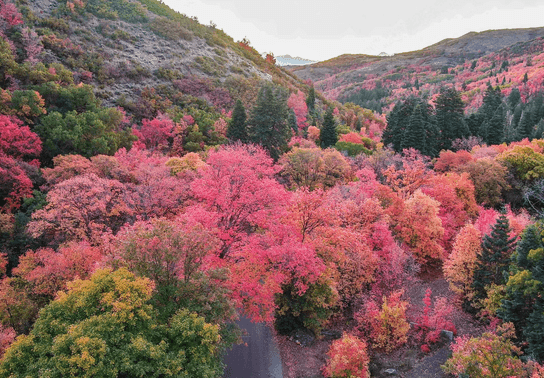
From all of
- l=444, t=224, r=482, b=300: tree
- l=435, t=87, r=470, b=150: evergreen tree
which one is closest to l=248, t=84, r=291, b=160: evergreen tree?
l=444, t=224, r=482, b=300: tree

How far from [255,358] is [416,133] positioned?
50068 mm

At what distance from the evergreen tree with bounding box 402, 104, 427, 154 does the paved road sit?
4557cm

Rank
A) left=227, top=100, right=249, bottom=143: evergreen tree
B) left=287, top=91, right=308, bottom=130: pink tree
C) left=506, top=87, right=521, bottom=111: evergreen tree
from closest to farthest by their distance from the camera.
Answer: left=227, top=100, right=249, bottom=143: evergreen tree, left=287, top=91, right=308, bottom=130: pink tree, left=506, top=87, right=521, bottom=111: evergreen tree

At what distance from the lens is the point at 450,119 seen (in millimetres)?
68938

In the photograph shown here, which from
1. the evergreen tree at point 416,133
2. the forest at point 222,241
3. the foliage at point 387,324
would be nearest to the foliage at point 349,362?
the forest at point 222,241

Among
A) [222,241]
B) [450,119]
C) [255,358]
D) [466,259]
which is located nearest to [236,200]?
[222,241]

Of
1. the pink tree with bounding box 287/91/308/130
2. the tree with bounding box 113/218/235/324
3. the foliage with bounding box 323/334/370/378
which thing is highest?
the pink tree with bounding box 287/91/308/130

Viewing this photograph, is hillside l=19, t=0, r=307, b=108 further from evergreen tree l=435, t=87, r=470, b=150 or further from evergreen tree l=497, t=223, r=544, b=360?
evergreen tree l=497, t=223, r=544, b=360

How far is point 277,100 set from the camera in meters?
54.4

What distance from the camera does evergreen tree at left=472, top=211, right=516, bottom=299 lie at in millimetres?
27188

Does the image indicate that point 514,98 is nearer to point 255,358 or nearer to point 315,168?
point 315,168

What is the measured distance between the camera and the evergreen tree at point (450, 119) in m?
67.9

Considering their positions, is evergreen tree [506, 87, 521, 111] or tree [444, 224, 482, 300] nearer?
tree [444, 224, 482, 300]

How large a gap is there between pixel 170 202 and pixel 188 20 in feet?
300
